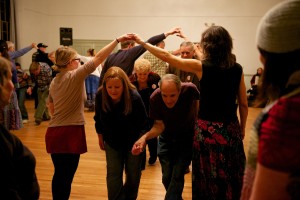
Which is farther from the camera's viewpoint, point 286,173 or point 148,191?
point 148,191

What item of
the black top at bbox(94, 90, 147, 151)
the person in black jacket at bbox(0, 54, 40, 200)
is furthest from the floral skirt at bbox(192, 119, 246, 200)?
the person in black jacket at bbox(0, 54, 40, 200)

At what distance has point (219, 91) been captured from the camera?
2.32m

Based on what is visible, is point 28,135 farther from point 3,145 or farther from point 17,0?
point 17,0

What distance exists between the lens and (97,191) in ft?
11.5

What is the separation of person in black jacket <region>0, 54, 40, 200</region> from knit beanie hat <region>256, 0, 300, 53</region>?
101 cm

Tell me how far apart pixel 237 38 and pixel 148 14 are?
10.1 feet

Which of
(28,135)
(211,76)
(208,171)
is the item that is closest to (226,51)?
(211,76)

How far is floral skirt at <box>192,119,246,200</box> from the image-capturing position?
235cm

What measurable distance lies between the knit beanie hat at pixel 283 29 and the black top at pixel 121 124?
69.7 inches

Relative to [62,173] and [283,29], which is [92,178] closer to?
→ [62,173]

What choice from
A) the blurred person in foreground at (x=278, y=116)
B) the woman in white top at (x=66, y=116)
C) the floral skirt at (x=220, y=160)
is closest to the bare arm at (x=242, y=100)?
the floral skirt at (x=220, y=160)

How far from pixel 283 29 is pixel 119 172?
79.1 inches

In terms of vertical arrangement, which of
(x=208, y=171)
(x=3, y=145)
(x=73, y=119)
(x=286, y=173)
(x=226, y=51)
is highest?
(x=226, y=51)

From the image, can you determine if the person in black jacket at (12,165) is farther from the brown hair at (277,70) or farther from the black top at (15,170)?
the brown hair at (277,70)
